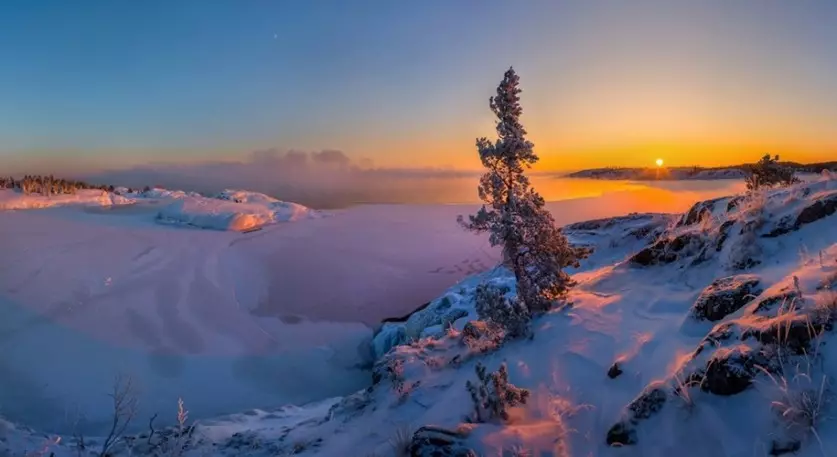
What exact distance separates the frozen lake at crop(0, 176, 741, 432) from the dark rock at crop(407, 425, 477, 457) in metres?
8.78

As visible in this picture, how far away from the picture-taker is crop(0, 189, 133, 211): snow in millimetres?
43331

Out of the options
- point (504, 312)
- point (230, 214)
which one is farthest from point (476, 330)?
point (230, 214)

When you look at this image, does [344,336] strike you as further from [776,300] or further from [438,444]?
[776,300]

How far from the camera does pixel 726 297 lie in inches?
219

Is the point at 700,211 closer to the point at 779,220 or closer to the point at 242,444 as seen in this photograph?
the point at 779,220

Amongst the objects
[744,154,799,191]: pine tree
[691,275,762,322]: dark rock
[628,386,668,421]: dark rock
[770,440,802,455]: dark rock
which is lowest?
[628,386,668,421]: dark rock

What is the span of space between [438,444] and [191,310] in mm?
16461

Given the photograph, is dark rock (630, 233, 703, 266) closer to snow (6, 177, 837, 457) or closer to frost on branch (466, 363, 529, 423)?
snow (6, 177, 837, 457)

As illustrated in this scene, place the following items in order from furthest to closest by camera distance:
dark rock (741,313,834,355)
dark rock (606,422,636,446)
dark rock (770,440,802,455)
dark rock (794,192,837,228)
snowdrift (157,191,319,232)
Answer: snowdrift (157,191,319,232), dark rock (794,192,837,228), dark rock (606,422,636,446), dark rock (741,313,834,355), dark rock (770,440,802,455)

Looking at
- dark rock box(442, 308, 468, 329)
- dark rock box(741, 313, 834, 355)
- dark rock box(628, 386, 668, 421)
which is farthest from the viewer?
dark rock box(442, 308, 468, 329)

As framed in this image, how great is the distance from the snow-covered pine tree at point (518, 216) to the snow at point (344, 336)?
679 millimetres

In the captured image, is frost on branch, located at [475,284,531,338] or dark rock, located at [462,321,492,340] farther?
dark rock, located at [462,321,492,340]

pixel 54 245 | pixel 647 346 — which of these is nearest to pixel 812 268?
pixel 647 346

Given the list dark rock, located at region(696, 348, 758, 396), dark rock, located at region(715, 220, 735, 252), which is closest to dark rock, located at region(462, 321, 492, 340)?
dark rock, located at region(715, 220, 735, 252)
